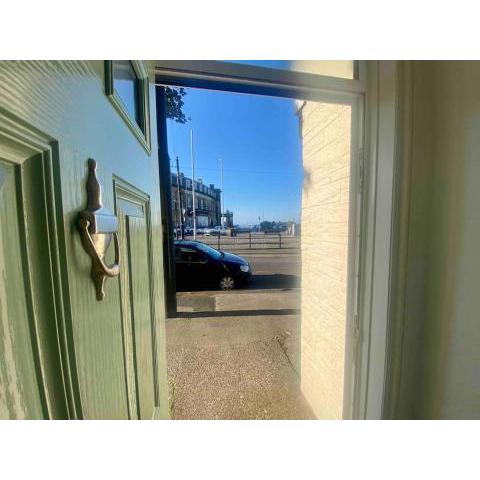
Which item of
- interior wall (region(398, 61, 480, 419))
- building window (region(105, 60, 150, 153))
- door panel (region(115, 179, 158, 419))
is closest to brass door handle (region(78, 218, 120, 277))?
door panel (region(115, 179, 158, 419))

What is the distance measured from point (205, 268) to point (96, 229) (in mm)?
3425

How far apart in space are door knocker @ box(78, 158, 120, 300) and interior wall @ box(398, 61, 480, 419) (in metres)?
0.96

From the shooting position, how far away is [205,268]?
12.3ft

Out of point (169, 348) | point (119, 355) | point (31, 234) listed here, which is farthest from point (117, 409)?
point (169, 348)

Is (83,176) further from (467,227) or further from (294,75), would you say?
(467,227)

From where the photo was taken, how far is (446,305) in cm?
76

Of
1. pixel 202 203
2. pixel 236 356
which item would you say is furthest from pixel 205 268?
pixel 236 356

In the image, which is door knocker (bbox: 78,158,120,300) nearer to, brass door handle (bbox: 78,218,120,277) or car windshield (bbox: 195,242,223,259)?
brass door handle (bbox: 78,218,120,277)

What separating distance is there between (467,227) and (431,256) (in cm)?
15

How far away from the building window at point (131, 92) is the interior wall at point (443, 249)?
935 mm

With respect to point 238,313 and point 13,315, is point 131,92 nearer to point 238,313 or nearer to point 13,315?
point 13,315

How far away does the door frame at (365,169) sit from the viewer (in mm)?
819

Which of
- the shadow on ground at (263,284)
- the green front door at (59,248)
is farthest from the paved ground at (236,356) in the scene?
the green front door at (59,248)

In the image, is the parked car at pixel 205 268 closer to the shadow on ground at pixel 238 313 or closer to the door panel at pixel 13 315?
the shadow on ground at pixel 238 313
